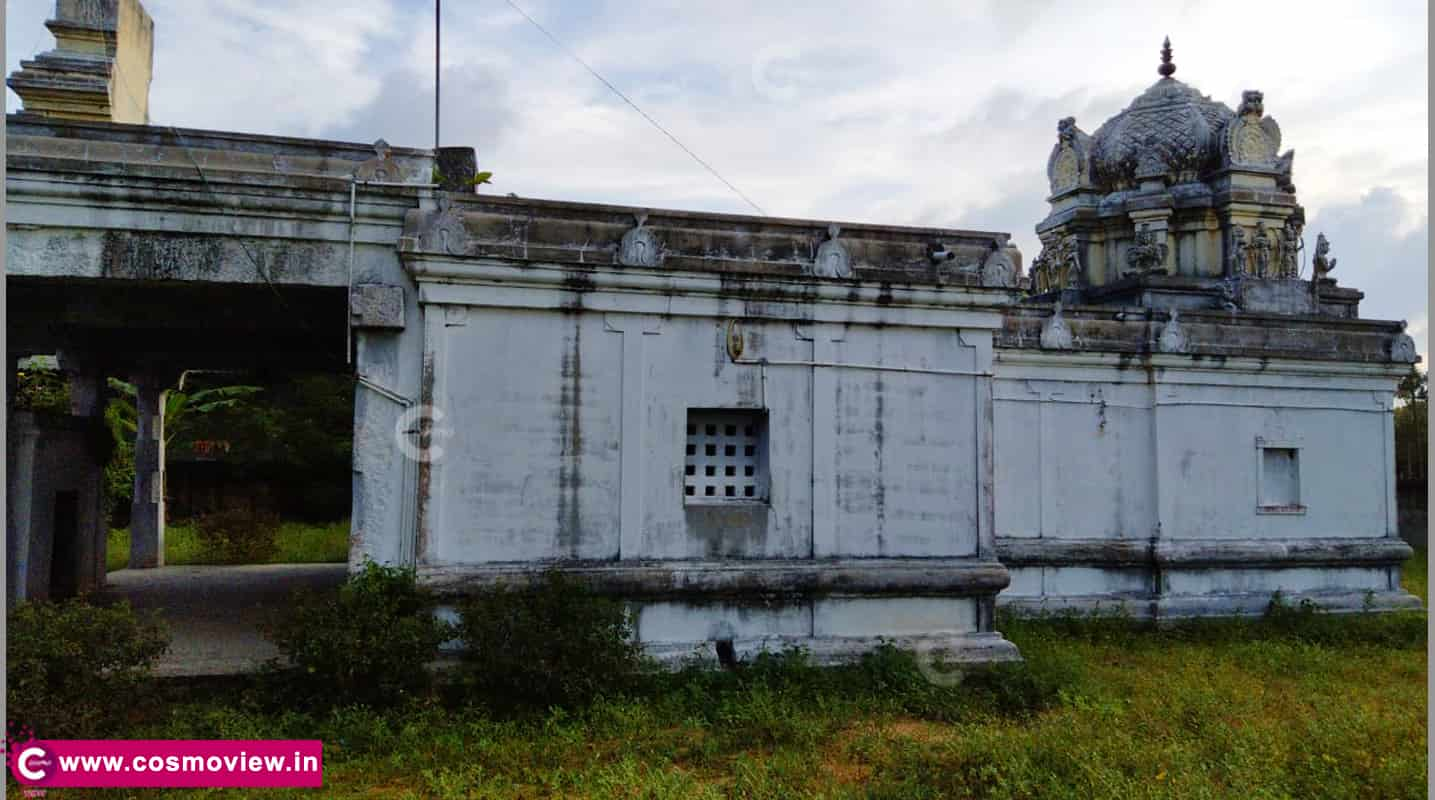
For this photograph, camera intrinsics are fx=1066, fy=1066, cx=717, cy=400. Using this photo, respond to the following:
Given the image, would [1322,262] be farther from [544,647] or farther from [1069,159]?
[544,647]

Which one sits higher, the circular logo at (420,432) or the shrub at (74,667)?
the circular logo at (420,432)

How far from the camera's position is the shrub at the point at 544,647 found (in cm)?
861

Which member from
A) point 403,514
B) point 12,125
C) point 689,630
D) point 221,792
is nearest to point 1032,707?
point 689,630

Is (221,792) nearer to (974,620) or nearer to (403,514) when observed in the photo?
(403,514)

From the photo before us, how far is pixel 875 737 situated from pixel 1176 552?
8.13m

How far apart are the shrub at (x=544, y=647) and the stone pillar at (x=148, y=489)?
483 inches

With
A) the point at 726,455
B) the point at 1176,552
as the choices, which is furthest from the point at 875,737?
the point at 1176,552

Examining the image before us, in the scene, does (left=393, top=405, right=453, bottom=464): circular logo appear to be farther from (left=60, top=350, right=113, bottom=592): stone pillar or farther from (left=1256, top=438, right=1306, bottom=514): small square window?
(left=1256, top=438, right=1306, bottom=514): small square window

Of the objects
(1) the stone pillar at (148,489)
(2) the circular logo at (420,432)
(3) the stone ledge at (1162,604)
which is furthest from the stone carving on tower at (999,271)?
(1) the stone pillar at (148,489)

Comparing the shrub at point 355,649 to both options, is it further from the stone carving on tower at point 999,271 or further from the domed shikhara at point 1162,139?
the domed shikhara at point 1162,139

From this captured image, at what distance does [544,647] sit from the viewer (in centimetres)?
863

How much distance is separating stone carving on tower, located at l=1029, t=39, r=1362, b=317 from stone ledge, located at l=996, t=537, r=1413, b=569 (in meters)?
3.85

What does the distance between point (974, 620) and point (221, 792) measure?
267 inches

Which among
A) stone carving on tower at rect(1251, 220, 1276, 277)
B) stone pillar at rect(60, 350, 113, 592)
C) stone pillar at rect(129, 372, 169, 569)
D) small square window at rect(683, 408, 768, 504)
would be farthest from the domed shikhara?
stone pillar at rect(129, 372, 169, 569)
